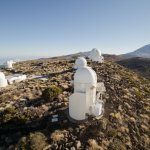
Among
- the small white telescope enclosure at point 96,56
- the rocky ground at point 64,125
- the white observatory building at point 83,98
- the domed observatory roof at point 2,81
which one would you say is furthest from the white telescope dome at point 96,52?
the white observatory building at point 83,98

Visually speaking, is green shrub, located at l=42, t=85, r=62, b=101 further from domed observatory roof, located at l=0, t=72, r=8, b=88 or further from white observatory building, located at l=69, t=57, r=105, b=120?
domed observatory roof, located at l=0, t=72, r=8, b=88

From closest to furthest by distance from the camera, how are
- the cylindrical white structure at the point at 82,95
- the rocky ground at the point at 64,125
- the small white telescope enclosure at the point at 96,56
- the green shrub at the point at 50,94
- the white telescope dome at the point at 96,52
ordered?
the rocky ground at the point at 64,125, the cylindrical white structure at the point at 82,95, the green shrub at the point at 50,94, the small white telescope enclosure at the point at 96,56, the white telescope dome at the point at 96,52

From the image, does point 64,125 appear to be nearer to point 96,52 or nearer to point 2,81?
point 2,81

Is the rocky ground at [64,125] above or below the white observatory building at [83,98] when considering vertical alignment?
below

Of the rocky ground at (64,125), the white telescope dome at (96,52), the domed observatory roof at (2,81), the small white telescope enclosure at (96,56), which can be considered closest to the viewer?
the rocky ground at (64,125)

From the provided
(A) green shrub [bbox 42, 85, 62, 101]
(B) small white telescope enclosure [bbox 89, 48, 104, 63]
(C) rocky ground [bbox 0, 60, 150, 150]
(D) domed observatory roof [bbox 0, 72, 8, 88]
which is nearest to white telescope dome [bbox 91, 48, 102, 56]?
(B) small white telescope enclosure [bbox 89, 48, 104, 63]

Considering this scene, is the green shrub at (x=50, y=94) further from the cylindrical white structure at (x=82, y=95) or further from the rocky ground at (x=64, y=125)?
the cylindrical white structure at (x=82, y=95)

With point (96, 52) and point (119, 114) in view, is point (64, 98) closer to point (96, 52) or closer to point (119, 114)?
point (119, 114)

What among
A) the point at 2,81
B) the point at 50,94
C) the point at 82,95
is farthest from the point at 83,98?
the point at 2,81

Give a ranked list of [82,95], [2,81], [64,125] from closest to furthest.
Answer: [64,125], [82,95], [2,81]

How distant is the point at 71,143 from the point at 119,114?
7007 mm

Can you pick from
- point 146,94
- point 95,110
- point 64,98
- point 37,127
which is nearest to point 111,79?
point 146,94

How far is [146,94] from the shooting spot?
1164 inches

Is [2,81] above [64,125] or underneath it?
above
